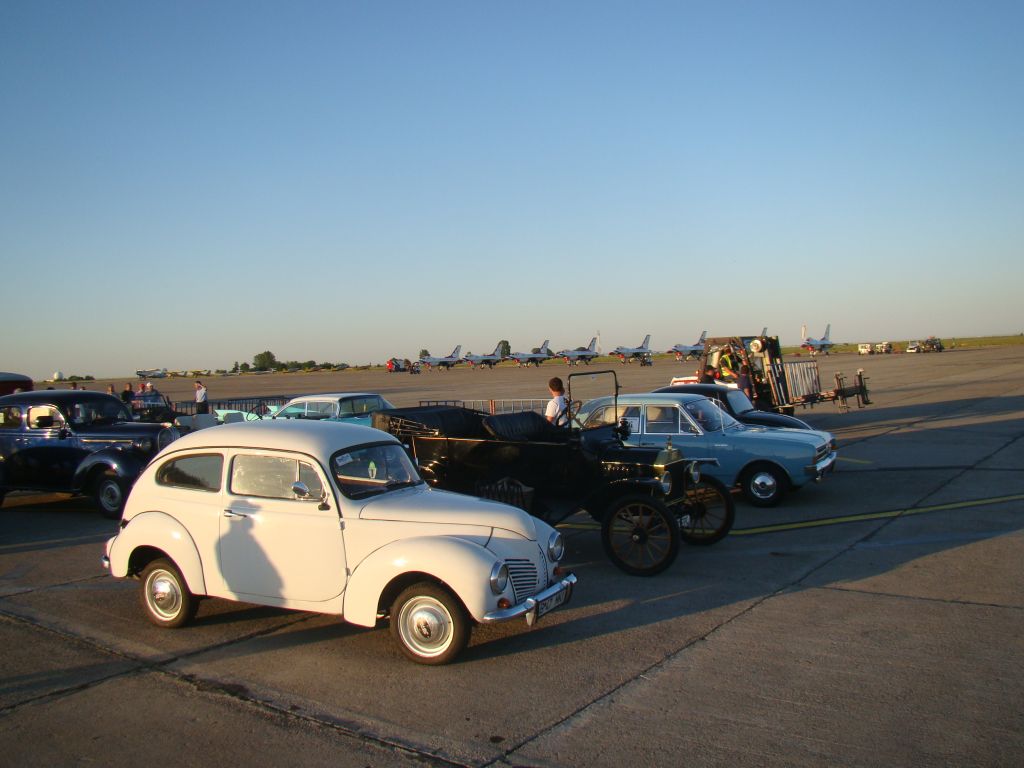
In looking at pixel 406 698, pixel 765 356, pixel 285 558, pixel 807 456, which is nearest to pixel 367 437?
pixel 285 558

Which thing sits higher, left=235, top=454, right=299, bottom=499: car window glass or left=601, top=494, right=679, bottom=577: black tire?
left=235, top=454, right=299, bottom=499: car window glass

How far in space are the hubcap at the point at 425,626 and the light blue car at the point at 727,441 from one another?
6005 mm

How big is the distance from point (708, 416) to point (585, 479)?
13.3 feet

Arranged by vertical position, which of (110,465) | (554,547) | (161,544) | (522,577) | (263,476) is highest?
(263,476)

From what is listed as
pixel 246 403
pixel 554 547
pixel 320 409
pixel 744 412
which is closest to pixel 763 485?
pixel 744 412

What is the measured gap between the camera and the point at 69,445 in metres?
12.5

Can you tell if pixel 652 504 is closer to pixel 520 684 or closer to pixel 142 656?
pixel 520 684

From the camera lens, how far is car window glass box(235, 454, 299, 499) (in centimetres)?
612

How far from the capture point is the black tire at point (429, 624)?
546cm

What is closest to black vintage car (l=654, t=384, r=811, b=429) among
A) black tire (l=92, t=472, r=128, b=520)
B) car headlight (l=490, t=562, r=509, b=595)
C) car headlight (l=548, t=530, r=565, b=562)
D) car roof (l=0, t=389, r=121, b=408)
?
car headlight (l=548, t=530, r=565, b=562)

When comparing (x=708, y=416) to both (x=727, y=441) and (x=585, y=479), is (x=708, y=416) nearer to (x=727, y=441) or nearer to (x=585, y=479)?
(x=727, y=441)

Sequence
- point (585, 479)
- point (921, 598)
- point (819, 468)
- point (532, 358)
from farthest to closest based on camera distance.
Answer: point (532, 358) < point (819, 468) < point (585, 479) < point (921, 598)

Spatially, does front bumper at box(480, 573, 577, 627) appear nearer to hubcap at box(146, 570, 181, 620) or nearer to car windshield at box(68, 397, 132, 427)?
hubcap at box(146, 570, 181, 620)

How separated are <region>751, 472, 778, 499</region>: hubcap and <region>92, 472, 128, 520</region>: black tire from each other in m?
9.13
